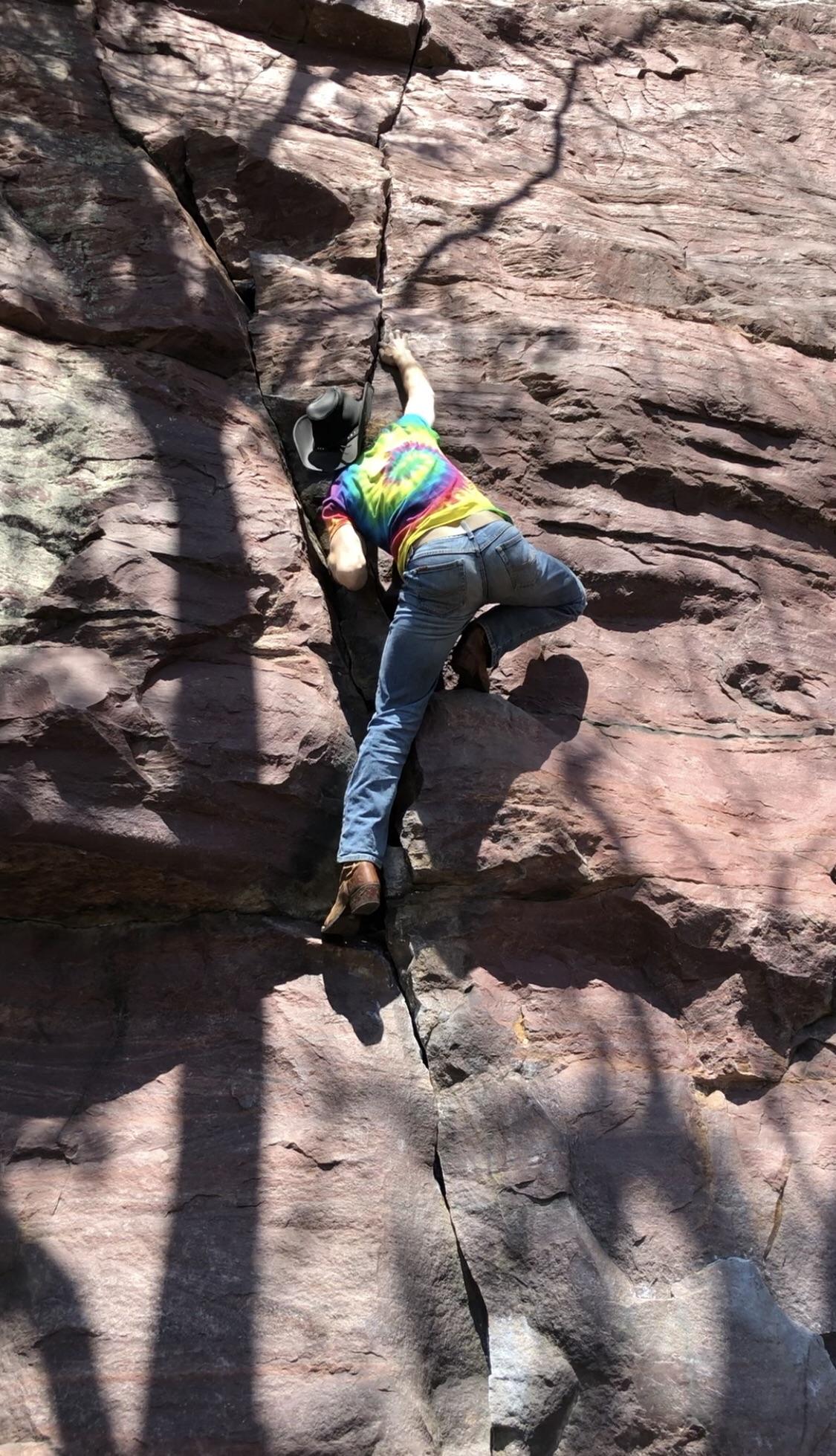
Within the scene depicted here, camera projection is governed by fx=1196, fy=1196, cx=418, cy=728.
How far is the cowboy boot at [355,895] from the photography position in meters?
3.42

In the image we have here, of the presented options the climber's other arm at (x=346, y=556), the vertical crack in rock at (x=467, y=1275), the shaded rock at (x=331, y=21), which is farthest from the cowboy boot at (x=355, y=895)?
the shaded rock at (x=331, y=21)

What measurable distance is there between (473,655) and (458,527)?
1.36 ft

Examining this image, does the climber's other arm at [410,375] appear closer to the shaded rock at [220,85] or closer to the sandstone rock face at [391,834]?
the sandstone rock face at [391,834]

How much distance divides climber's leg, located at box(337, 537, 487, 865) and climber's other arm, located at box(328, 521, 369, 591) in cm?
17

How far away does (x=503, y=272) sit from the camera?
517 cm

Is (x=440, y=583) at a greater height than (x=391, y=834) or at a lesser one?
greater

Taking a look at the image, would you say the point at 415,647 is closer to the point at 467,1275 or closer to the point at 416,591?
the point at 416,591

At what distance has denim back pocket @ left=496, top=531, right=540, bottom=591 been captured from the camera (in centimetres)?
375

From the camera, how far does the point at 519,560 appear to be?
3773mm

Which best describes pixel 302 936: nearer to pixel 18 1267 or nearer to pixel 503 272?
pixel 18 1267

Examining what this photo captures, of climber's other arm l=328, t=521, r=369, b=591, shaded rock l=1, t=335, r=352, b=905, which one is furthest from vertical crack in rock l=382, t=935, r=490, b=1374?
climber's other arm l=328, t=521, r=369, b=591

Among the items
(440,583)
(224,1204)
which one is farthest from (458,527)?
(224,1204)

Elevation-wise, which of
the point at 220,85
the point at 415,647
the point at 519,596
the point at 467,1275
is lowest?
the point at 467,1275

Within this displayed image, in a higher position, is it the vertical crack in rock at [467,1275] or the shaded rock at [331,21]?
the shaded rock at [331,21]
